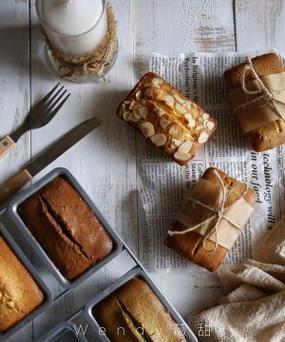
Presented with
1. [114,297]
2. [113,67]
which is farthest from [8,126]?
[114,297]

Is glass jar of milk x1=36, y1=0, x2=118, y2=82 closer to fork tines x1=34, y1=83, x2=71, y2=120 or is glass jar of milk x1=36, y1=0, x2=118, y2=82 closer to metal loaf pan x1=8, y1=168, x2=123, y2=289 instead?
fork tines x1=34, y1=83, x2=71, y2=120

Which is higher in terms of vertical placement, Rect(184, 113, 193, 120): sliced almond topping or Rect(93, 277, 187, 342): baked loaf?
Rect(184, 113, 193, 120): sliced almond topping

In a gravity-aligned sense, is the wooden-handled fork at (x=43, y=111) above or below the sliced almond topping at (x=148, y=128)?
above

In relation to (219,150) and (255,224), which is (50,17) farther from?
(255,224)

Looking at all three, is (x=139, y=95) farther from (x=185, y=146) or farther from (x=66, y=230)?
(x=66, y=230)

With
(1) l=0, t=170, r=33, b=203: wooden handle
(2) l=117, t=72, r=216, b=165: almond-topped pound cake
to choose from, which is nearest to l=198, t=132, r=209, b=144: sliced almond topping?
(2) l=117, t=72, r=216, b=165: almond-topped pound cake

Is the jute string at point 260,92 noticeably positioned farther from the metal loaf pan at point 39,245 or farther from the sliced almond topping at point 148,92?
the metal loaf pan at point 39,245

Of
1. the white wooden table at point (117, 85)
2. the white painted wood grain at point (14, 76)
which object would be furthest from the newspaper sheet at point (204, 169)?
the white painted wood grain at point (14, 76)
